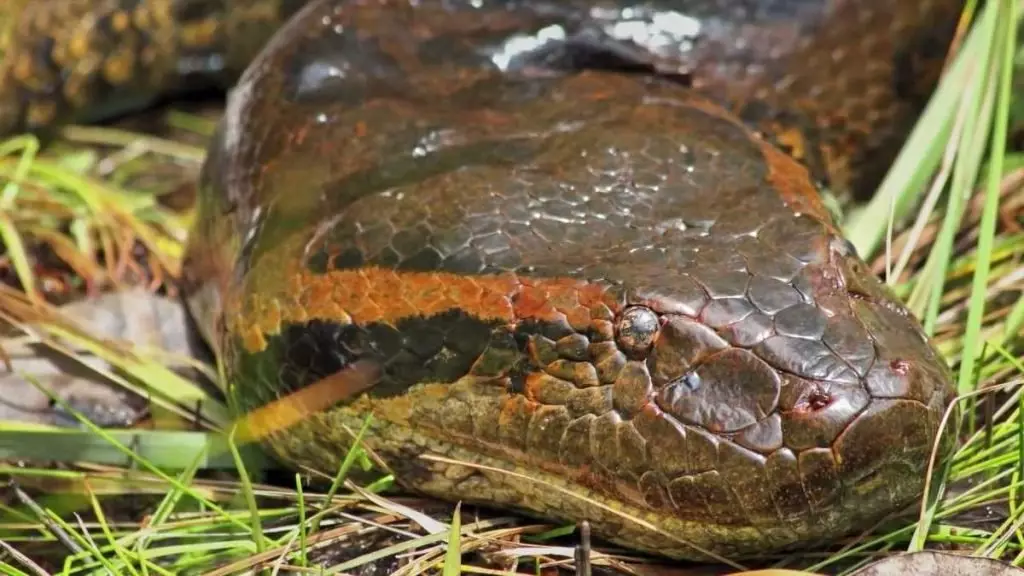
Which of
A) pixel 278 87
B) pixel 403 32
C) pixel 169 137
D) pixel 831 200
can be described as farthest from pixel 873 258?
pixel 169 137

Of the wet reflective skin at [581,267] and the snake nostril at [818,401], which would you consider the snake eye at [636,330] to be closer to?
the wet reflective skin at [581,267]

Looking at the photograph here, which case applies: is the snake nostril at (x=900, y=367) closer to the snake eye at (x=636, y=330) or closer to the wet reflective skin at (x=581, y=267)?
the wet reflective skin at (x=581, y=267)

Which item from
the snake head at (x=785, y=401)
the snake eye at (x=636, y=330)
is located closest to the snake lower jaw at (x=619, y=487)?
the snake head at (x=785, y=401)

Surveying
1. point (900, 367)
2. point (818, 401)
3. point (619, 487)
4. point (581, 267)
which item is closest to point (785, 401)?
point (818, 401)

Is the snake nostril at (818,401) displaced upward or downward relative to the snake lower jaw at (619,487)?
upward

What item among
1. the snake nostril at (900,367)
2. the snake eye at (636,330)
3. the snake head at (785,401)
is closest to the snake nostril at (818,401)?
the snake head at (785,401)

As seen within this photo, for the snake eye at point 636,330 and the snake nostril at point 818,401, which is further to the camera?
the snake eye at point 636,330

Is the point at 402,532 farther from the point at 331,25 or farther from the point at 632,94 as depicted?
the point at 331,25
